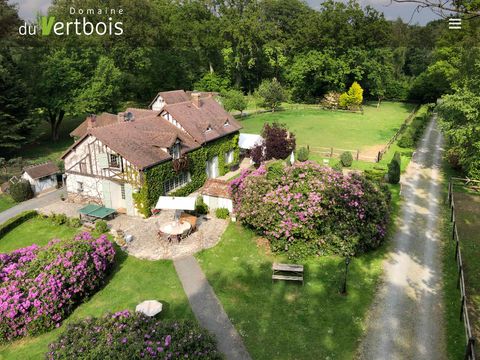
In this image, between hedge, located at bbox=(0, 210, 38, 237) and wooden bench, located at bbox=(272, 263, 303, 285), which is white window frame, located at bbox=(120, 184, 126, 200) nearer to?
hedge, located at bbox=(0, 210, 38, 237)

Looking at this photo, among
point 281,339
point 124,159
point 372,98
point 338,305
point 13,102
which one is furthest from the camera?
point 372,98

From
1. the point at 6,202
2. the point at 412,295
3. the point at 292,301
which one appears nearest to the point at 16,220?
the point at 6,202

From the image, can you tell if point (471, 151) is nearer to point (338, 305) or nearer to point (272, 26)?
point (338, 305)

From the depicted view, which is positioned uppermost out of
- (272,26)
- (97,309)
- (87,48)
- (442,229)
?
(272,26)

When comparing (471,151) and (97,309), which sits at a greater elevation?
(471,151)

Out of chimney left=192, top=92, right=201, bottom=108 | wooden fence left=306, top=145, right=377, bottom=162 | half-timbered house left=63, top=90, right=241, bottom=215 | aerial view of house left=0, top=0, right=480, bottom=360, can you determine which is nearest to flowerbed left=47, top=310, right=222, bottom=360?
aerial view of house left=0, top=0, right=480, bottom=360

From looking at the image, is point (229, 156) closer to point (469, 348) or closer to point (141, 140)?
point (141, 140)

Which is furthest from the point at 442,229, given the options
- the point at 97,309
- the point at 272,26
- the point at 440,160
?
the point at 272,26
